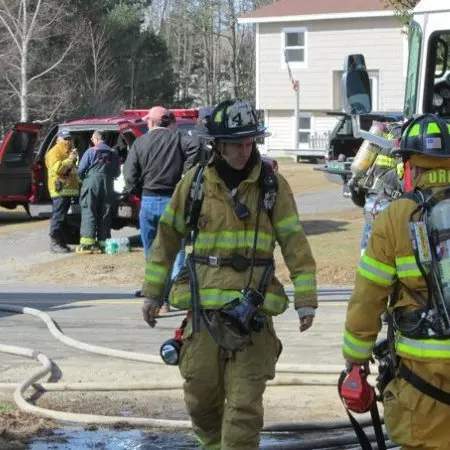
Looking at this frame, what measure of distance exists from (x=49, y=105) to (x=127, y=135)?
2407cm

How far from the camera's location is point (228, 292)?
515 cm

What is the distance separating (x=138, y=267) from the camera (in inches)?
557

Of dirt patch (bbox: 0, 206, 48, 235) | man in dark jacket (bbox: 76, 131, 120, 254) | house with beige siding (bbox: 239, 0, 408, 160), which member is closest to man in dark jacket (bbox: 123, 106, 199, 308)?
man in dark jacket (bbox: 76, 131, 120, 254)

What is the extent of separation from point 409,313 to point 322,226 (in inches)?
535

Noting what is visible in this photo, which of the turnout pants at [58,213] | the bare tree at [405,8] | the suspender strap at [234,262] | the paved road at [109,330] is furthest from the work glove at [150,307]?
the bare tree at [405,8]

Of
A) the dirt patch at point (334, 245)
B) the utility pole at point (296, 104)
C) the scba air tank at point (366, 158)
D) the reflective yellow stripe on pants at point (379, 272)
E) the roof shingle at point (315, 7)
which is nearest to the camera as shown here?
the reflective yellow stripe on pants at point (379, 272)

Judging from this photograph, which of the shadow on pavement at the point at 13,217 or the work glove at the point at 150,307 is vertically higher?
the work glove at the point at 150,307

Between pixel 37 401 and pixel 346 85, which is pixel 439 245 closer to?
pixel 37 401

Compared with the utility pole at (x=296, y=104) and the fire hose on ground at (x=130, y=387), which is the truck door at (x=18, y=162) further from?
the utility pole at (x=296, y=104)

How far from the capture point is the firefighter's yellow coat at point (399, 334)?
3.95 m

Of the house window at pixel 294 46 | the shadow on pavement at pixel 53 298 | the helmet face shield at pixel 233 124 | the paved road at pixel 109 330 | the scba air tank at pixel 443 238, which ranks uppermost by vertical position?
the helmet face shield at pixel 233 124

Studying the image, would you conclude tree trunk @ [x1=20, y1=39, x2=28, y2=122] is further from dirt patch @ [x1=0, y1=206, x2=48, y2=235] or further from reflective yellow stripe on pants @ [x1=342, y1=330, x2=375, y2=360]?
reflective yellow stripe on pants @ [x1=342, y1=330, x2=375, y2=360]

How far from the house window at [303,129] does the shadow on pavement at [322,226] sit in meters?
23.1

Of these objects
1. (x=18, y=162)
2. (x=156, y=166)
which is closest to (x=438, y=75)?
(x=156, y=166)
